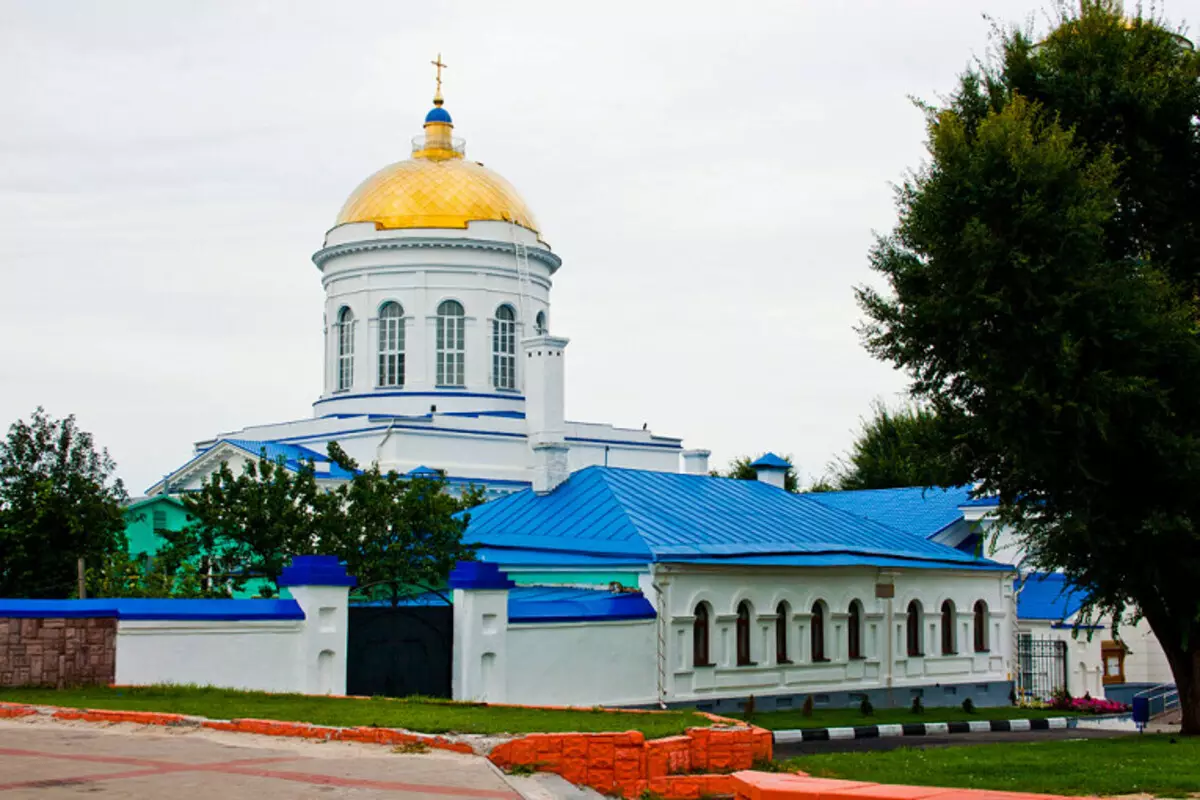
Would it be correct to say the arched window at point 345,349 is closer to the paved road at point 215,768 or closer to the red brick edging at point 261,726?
the red brick edging at point 261,726

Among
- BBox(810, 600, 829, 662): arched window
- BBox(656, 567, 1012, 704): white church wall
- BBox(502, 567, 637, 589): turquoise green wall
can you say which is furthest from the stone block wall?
BBox(810, 600, 829, 662): arched window

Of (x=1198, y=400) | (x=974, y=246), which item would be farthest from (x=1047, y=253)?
(x=1198, y=400)

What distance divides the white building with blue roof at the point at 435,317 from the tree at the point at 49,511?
18603 mm

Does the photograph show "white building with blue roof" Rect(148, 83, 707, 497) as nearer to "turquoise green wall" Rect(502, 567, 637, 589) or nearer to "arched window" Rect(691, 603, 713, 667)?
"turquoise green wall" Rect(502, 567, 637, 589)

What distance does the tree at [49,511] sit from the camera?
75.9ft

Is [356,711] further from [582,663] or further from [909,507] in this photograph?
[909,507]

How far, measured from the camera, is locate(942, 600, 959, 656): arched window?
2934 cm

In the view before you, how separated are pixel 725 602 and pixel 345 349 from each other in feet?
79.6

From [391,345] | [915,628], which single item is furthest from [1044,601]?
[391,345]

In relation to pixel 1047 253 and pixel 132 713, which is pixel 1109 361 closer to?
pixel 1047 253

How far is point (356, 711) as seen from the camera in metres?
13.7

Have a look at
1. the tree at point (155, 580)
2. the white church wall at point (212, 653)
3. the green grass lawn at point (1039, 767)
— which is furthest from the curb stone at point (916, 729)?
the tree at point (155, 580)

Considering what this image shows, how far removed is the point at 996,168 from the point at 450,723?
1067 cm

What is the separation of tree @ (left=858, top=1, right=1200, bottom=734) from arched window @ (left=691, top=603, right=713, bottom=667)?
5.22 metres
